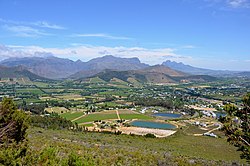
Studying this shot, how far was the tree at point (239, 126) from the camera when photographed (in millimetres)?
13711

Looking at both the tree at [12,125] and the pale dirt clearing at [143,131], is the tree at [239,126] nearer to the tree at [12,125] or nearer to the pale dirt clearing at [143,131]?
the tree at [12,125]

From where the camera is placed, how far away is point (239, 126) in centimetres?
1441

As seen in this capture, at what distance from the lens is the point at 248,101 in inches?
548

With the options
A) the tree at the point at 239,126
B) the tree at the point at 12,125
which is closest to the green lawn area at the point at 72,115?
the tree at the point at 12,125

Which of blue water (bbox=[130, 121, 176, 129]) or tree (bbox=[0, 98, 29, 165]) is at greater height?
tree (bbox=[0, 98, 29, 165])

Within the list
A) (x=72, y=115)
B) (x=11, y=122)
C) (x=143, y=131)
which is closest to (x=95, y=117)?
(x=72, y=115)

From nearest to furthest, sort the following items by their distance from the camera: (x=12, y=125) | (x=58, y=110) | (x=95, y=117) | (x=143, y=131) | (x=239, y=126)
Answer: (x=239, y=126)
(x=12, y=125)
(x=143, y=131)
(x=95, y=117)
(x=58, y=110)

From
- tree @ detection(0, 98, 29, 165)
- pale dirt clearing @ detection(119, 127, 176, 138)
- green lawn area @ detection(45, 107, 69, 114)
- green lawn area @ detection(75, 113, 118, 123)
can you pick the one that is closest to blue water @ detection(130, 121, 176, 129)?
pale dirt clearing @ detection(119, 127, 176, 138)

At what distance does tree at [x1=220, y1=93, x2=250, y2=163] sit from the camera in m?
13.7

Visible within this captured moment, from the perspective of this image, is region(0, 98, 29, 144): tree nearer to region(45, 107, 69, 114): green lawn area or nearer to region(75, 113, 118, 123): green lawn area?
region(75, 113, 118, 123): green lawn area

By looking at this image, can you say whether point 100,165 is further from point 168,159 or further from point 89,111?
point 89,111

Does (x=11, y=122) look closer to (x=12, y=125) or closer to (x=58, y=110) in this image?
(x=12, y=125)

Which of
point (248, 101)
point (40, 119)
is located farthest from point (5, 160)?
point (40, 119)

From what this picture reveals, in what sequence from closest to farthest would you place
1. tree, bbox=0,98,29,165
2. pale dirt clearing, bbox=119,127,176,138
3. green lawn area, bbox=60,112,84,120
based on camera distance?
1. tree, bbox=0,98,29,165
2. pale dirt clearing, bbox=119,127,176,138
3. green lawn area, bbox=60,112,84,120
